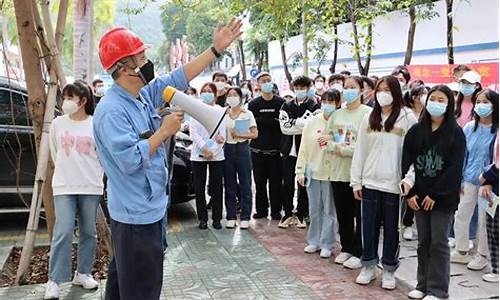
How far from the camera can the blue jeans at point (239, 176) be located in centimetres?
655

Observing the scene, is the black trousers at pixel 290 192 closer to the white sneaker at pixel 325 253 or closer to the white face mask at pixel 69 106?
the white sneaker at pixel 325 253

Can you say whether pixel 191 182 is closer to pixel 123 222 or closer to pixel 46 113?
pixel 46 113

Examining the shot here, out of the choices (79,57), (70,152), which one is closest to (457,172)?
(70,152)

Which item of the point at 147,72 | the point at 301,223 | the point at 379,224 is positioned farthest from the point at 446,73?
the point at 147,72

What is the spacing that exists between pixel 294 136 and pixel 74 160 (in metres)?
2.79

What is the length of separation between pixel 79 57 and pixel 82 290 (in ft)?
8.65

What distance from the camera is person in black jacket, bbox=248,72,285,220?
671cm

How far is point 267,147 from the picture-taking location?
678cm

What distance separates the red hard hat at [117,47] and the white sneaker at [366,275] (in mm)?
2843

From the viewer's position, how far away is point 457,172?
404 cm

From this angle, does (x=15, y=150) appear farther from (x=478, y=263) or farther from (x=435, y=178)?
(x=478, y=263)

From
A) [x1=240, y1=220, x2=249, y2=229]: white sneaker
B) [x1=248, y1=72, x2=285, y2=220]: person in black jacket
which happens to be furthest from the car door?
[x1=248, y1=72, x2=285, y2=220]: person in black jacket

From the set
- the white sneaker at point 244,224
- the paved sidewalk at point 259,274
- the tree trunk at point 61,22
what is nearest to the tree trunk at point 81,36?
the tree trunk at point 61,22

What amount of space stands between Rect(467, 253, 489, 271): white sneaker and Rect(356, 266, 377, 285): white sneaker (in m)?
0.98
